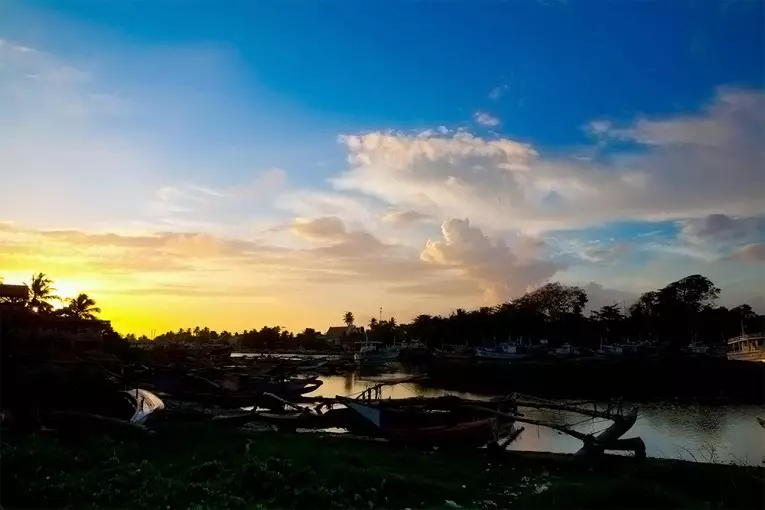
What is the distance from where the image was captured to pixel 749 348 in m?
80.1

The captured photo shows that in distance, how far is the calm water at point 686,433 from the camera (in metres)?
25.7

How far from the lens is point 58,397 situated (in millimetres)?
21781

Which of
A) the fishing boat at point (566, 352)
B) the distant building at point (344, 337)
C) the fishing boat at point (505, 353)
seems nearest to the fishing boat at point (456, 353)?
the fishing boat at point (505, 353)

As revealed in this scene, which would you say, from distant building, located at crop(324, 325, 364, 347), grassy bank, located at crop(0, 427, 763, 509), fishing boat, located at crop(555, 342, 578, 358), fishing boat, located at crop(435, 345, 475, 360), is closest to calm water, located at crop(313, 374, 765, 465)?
grassy bank, located at crop(0, 427, 763, 509)

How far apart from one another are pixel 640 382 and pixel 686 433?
34103mm

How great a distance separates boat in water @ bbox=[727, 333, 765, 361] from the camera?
73981 millimetres

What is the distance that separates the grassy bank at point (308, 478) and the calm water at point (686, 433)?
19.8ft

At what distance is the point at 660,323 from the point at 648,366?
1547 inches

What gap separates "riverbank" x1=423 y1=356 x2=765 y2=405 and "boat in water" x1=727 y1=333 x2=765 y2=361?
159cm

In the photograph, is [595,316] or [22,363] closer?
[22,363]

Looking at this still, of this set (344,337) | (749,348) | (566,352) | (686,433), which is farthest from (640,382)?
(344,337)

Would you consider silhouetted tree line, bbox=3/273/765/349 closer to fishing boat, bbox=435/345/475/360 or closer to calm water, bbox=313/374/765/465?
fishing boat, bbox=435/345/475/360

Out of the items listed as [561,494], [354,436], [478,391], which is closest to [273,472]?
[561,494]

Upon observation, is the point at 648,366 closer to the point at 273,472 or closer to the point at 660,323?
the point at 660,323
